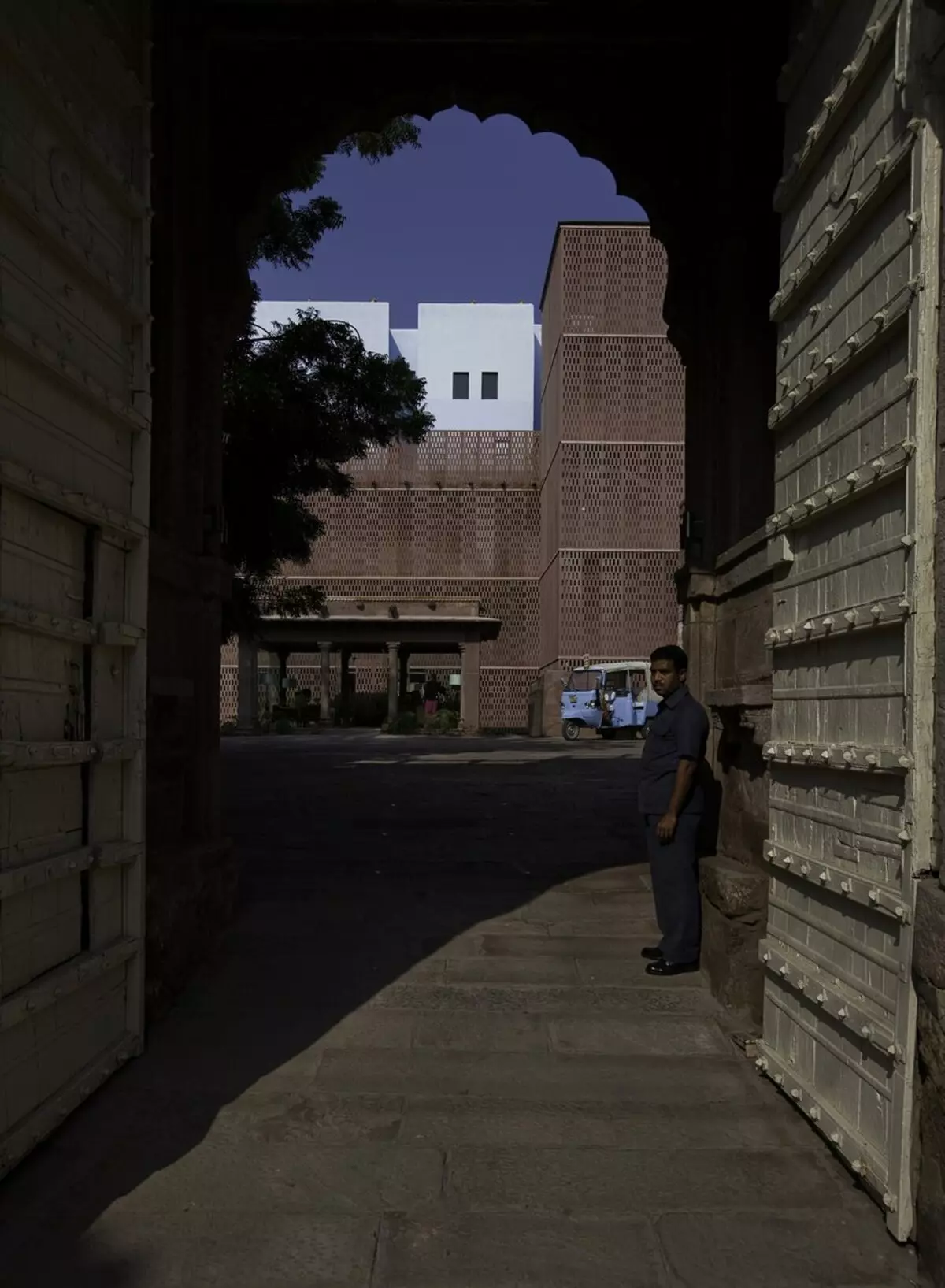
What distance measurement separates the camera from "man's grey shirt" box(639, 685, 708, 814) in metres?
4.96

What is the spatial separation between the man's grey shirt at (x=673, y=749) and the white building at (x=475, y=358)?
4386 centimetres

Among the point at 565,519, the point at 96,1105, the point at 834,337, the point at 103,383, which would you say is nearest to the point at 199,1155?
the point at 96,1105

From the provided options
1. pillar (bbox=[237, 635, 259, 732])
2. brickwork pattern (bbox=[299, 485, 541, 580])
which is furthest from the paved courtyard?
brickwork pattern (bbox=[299, 485, 541, 580])

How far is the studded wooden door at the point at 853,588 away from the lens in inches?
109

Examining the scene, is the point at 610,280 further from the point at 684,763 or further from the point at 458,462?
the point at 684,763

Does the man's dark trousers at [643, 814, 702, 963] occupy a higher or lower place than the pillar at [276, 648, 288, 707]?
lower

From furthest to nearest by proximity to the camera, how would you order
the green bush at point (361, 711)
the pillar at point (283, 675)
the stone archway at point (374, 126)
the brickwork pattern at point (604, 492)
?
1. the green bush at point (361, 711)
2. the pillar at point (283, 675)
3. the brickwork pattern at point (604, 492)
4. the stone archway at point (374, 126)

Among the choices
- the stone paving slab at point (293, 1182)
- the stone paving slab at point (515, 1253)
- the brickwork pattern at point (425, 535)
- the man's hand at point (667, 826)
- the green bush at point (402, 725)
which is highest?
the brickwork pattern at point (425, 535)

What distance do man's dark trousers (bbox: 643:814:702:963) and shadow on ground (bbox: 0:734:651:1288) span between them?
0.82 meters

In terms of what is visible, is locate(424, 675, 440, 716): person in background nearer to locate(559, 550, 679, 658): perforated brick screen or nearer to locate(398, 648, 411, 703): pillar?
locate(398, 648, 411, 703): pillar

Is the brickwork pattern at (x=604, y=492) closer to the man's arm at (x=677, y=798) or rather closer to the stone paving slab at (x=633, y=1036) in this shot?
the man's arm at (x=677, y=798)

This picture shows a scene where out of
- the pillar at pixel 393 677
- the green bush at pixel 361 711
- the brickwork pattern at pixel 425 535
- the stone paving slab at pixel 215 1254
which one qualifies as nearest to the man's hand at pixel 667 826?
the stone paving slab at pixel 215 1254

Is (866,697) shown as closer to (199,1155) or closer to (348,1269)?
(348,1269)

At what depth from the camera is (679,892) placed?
4.96 metres
